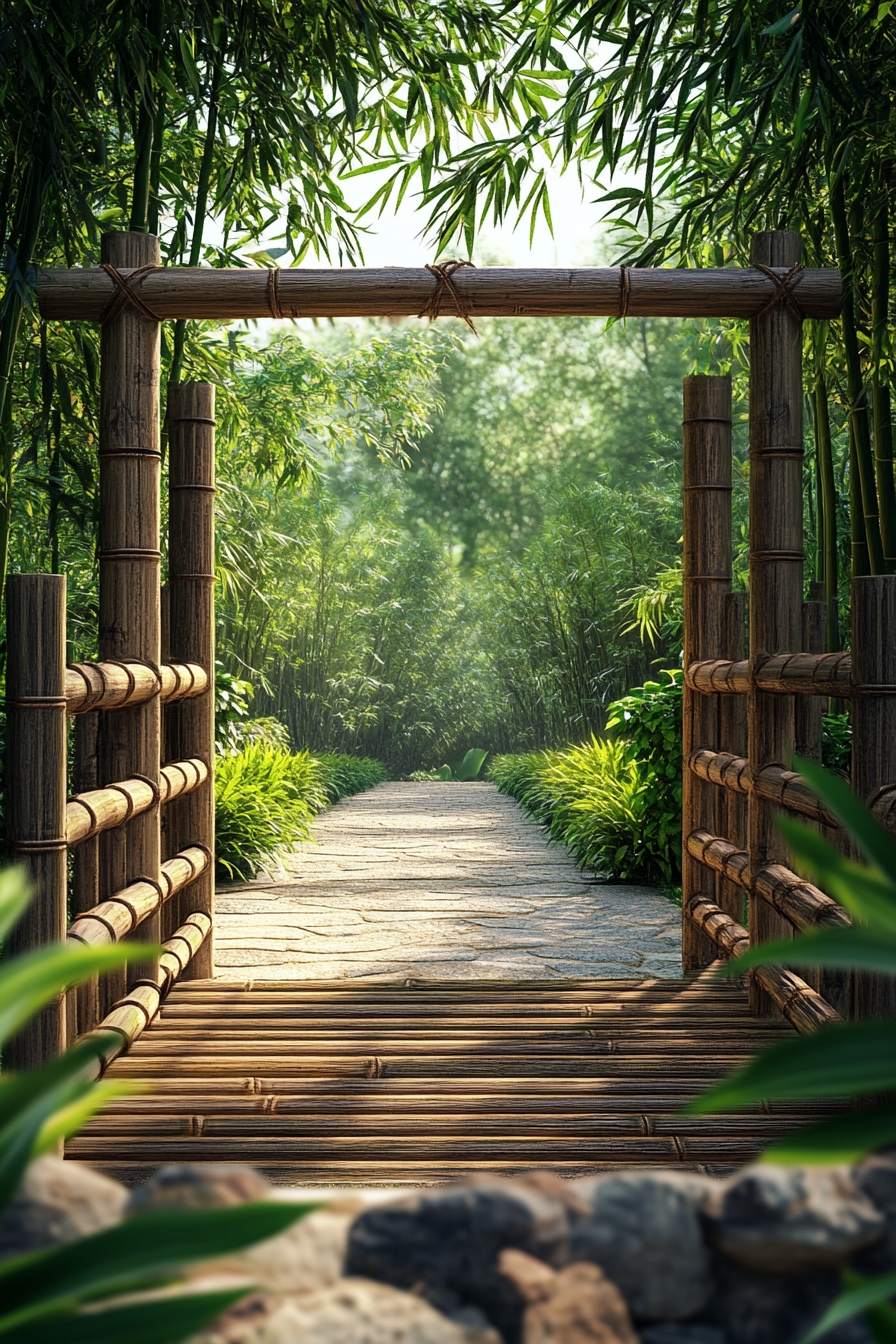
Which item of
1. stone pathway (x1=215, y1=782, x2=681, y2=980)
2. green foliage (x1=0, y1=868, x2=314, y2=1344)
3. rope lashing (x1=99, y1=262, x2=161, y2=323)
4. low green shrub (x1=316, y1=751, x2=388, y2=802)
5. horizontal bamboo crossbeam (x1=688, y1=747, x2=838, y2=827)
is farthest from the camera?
low green shrub (x1=316, y1=751, x2=388, y2=802)

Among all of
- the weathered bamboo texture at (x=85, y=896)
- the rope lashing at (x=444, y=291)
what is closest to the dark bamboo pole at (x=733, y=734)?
the rope lashing at (x=444, y=291)

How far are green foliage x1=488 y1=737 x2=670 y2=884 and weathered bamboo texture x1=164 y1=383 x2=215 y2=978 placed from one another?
2194 millimetres

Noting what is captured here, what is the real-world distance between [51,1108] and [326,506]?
10279 mm

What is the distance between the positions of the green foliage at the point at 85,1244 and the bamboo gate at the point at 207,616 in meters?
1.40

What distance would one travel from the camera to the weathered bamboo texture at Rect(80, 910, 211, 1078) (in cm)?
248

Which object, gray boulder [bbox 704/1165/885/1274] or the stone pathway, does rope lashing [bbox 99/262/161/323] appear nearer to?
the stone pathway

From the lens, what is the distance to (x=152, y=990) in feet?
8.99

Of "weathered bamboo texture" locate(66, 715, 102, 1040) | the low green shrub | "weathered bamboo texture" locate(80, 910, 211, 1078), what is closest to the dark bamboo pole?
"weathered bamboo texture" locate(80, 910, 211, 1078)

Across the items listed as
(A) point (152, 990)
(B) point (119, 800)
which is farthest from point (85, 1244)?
(A) point (152, 990)

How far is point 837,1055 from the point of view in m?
0.86

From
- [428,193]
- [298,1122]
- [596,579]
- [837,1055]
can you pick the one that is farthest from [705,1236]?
[596,579]

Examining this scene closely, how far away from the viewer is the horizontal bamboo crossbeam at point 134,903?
2279mm

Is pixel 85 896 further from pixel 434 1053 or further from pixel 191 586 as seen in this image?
pixel 191 586

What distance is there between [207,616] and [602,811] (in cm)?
262
